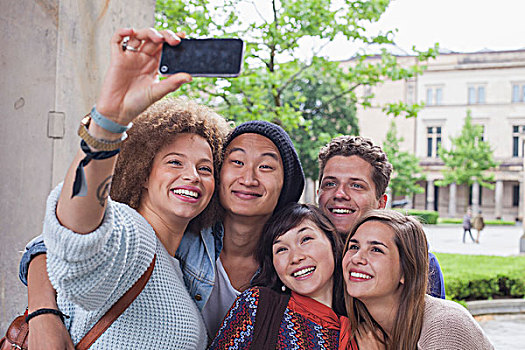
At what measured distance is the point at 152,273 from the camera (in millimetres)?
1931

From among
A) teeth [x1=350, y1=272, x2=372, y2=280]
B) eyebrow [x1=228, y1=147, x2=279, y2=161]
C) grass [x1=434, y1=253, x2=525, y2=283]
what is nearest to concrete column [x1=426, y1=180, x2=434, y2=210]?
grass [x1=434, y1=253, x2=525, y2=283]

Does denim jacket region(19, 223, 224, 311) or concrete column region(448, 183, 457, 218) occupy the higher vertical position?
denim jacket region(19, 223, 224, 311)

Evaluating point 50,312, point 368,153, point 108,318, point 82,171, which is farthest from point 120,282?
point 368,153

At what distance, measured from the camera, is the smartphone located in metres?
1.48

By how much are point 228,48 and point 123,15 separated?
2.33 metres

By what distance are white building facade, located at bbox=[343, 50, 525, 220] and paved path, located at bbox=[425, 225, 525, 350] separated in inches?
357

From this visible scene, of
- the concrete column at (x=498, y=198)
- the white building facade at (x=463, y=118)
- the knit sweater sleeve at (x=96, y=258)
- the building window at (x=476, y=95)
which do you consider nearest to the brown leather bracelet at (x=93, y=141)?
the knit sweater sleeve at (x=96, y=258)

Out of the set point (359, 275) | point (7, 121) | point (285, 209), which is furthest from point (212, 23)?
point (359, 275)

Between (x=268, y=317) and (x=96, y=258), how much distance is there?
3.11ft

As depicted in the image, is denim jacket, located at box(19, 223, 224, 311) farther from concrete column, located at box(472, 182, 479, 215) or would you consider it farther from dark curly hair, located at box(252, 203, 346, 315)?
concrete column, located at box(472, 182, 479, 215)

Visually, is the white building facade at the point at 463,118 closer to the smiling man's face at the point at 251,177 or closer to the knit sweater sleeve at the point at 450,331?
the smiling man's face at the point at 251,177

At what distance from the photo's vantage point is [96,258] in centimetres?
156

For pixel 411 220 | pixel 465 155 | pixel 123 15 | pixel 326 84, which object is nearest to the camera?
pixel 411 220

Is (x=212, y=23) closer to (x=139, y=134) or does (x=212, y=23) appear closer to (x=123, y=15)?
(x=123, y=15)
